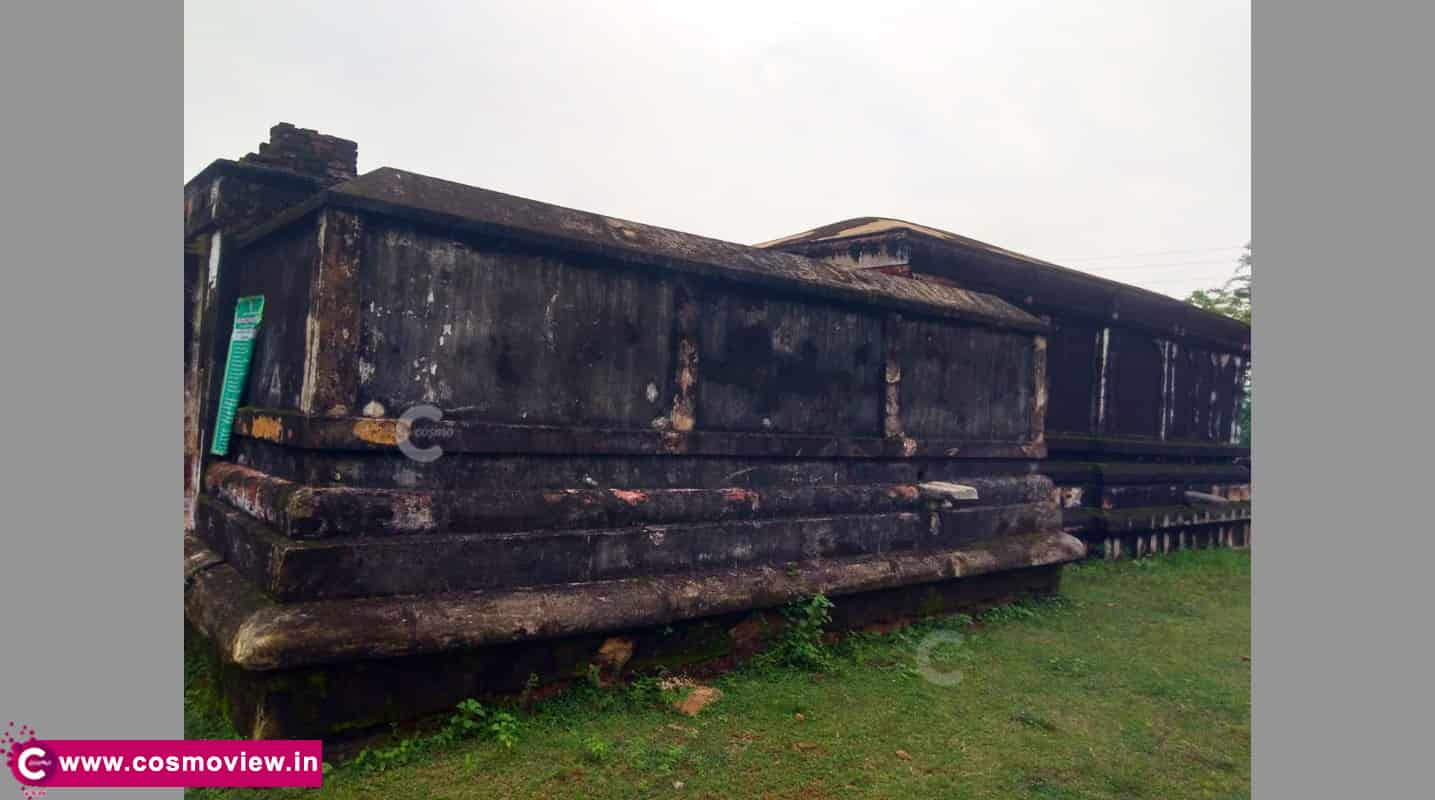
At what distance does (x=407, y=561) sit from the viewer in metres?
4.18

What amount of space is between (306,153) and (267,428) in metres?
2.48

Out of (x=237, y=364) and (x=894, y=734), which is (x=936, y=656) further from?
(x=237, y=364)

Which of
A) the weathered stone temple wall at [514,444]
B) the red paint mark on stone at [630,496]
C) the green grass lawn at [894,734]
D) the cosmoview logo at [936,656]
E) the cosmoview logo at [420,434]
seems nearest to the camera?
the green grass lawn at [894,734]

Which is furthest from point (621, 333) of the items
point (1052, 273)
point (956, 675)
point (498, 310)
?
point (1052, 273)

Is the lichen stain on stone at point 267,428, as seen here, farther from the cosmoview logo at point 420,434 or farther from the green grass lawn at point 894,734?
the green grass lawn at point 894,734

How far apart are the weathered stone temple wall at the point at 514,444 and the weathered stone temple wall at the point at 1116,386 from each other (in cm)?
233

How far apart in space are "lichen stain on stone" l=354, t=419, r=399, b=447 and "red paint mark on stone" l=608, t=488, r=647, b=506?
49.6 inches

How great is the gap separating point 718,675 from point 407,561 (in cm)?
195

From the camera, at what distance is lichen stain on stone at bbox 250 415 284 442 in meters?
4.38

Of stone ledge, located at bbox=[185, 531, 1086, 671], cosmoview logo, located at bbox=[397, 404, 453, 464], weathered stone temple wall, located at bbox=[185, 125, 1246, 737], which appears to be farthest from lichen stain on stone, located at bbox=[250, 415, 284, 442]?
stone ledge, located at bbox=[185, 531, 1086, 671]

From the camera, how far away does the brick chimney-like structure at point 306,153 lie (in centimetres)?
604
